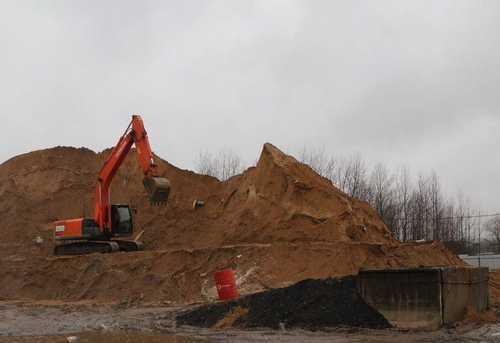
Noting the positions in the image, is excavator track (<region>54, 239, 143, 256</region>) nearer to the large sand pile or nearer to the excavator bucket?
the large sand pile

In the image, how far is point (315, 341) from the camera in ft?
38.3

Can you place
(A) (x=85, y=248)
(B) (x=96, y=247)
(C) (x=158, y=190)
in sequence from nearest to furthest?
(C) (x=158, y=190), (B) (x=96, y=247), (A) (x=85, y=248)

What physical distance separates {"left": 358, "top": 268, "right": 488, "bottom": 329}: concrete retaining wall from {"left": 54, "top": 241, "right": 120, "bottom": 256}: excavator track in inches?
575

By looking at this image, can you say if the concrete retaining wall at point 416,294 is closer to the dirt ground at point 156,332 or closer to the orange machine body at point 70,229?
the dirt ground at point 156,332

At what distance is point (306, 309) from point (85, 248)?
604 inches

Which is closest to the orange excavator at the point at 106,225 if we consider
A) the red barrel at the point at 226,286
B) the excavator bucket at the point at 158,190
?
the excavator bucket at the point at 158,190

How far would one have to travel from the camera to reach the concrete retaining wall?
1327 centimetres

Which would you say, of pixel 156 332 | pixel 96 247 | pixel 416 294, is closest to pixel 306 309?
pixel 416 294

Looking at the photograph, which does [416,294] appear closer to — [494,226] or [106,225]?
[106,225]

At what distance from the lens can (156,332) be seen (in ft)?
42.5

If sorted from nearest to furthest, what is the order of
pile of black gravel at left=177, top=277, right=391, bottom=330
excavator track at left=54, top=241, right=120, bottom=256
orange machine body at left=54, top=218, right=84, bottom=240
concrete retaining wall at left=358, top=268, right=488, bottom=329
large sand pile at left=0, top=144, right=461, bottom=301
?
concrete retaining wall at left=358, top=268, right=488, bottom=329 < pile of black gravel at left=177, top=277, right=391, bottom=330 < large sand pile at left=0, top=144, right=461, bottom=301 < excavator track at left=54, top=241, right=120, bottom=256 < orange machine body at left=54, top=218, right=84, bottom=240

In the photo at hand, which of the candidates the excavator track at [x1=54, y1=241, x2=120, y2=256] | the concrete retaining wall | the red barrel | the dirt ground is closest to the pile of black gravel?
the concrete retaining wall

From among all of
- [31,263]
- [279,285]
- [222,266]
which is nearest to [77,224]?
[31,263]

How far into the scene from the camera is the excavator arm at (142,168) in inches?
927
